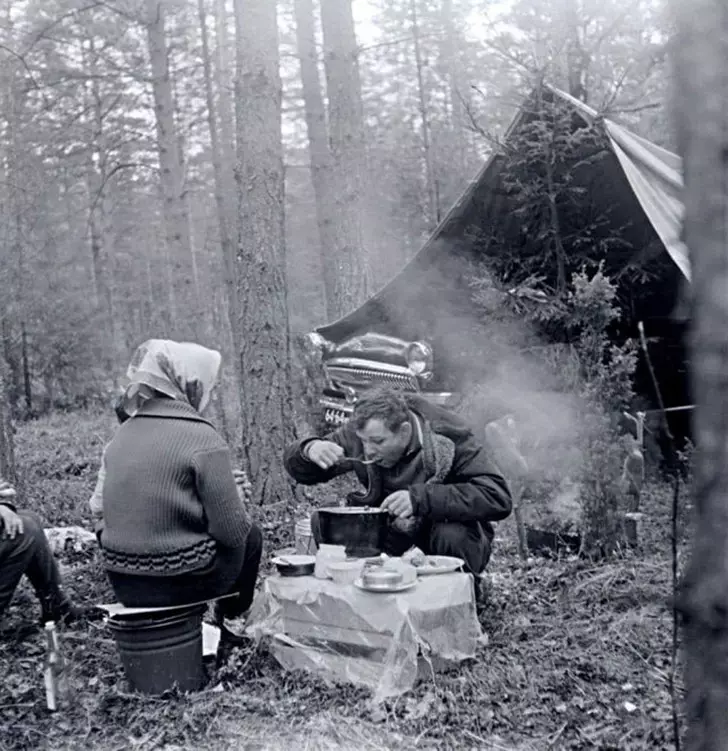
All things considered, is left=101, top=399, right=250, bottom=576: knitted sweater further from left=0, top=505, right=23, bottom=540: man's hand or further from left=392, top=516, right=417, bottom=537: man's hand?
left=392, top=516, right=417, bottom=537: man's hand

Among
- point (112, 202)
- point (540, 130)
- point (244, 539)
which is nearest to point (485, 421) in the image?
point (540, 130)

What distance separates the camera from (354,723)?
3.41 m

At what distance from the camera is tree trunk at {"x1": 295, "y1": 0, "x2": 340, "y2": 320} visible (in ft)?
34.4

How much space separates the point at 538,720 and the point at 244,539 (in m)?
1.42

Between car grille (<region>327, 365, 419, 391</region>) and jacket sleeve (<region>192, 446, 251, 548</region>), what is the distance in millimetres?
4271

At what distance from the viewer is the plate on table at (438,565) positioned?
4000 millimetres

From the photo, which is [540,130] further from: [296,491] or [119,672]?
[119,672]

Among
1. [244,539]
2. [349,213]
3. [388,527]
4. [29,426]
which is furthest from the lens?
[29,426]

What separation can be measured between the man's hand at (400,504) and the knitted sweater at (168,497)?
0.70m

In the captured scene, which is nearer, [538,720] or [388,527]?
[538,720]

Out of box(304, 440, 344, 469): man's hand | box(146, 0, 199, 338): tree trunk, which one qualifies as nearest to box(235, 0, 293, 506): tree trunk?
box(304, 440, 344, 469): man's hand

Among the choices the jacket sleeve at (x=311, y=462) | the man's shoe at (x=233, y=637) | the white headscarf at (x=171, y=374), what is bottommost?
the man's shoe at (x=233, y=637)

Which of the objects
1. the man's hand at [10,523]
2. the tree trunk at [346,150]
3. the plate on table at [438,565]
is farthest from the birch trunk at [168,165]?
the plate on table at [438,565]

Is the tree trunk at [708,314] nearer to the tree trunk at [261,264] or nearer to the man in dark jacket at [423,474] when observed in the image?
the man in dark jacket at [423,474]
